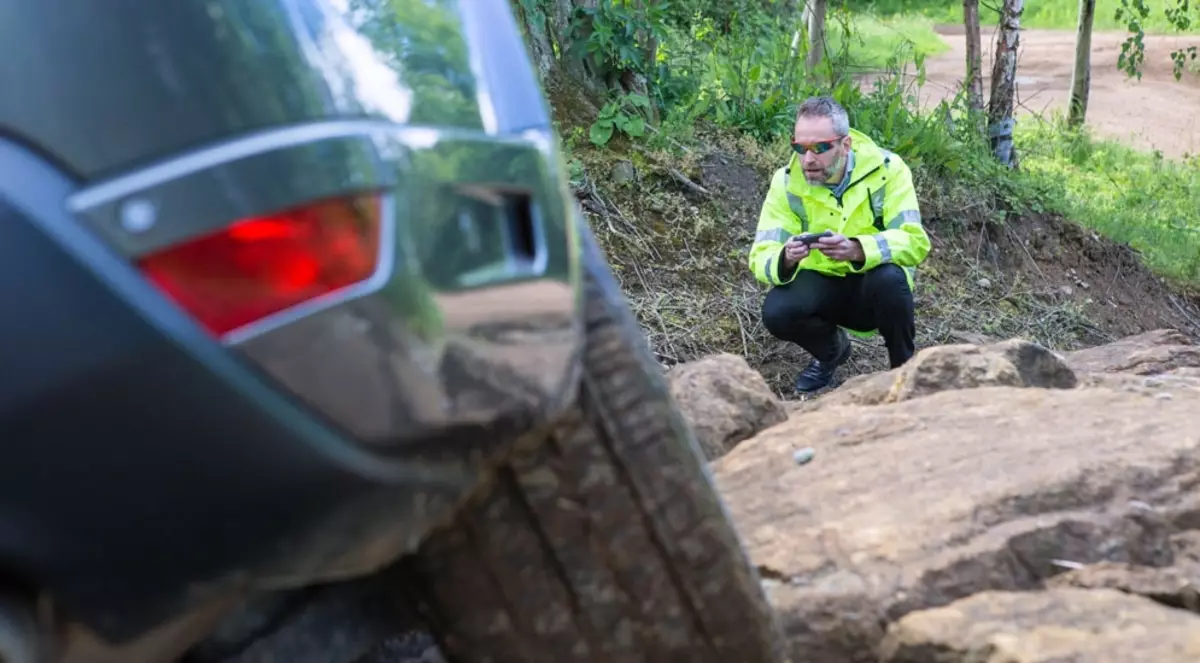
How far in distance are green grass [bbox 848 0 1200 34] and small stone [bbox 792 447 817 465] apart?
17.1 metres

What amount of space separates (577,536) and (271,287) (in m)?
0.59

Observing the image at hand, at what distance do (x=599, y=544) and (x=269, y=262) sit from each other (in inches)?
24.9

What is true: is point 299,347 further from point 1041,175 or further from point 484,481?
point 1041,175

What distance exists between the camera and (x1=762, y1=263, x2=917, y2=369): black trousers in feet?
16.7

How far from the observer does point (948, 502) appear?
92.9 inches

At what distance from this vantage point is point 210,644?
153 cm

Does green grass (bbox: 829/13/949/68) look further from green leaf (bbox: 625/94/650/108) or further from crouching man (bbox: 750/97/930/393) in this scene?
crouching man (bbox: 750/97/930/393)

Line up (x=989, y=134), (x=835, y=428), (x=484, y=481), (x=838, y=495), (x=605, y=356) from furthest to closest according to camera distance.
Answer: (x=989, y=134)
(x=835, y=428)
(x=838, y=495)
(x=605, y=356)
(x=484, y=481)

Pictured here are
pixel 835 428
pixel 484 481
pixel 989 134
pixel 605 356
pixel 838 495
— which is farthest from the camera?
pixel 989 134

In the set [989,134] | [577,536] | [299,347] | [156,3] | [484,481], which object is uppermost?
[156,3]

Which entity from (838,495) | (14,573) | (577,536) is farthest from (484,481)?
(838,495)

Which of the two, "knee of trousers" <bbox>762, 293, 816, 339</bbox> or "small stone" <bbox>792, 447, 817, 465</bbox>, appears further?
"knee of trousers" <bbox>762, 293, 816, 339</bbox>

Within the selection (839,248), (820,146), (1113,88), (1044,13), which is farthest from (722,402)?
(1044,13)

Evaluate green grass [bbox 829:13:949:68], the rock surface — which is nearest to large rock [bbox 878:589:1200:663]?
the rock surface
